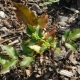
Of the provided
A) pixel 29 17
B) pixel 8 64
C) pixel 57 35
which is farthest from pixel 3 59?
pixel 57 35

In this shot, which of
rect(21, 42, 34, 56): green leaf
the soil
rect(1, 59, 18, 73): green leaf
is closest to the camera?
rect(1, 59, 18, 73): green leaf

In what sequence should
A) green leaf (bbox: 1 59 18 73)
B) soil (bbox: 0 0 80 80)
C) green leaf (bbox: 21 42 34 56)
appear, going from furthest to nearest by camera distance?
1. soil (bbox: 0 0 80 80)
2. green leaf (bbox: 21 42 34 56)
3. green leaf (bbox: 1 59 18 73)

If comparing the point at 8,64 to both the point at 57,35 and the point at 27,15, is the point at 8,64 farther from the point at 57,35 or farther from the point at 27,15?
the point at 57,35

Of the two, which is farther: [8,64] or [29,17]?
[29,17]

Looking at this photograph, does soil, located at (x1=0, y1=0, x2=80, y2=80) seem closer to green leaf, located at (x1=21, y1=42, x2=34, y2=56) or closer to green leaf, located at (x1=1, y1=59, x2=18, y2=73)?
green leaf, located at (x1=21, y1=42, x2=34, y2=56)

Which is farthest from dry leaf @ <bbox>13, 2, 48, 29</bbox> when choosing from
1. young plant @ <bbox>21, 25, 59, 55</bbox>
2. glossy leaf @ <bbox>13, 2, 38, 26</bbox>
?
young plant @ <bbox>21, 25, 59, 55</bbox>

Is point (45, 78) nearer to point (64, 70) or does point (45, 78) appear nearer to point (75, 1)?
point (64, 70)

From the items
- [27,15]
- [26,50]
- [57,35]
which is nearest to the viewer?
[26,50]

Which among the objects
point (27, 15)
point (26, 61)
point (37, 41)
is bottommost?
point (26, 61)

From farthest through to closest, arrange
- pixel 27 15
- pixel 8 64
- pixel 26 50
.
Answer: pixel 27 15 → pixel 26 50 → pixel 8 64
